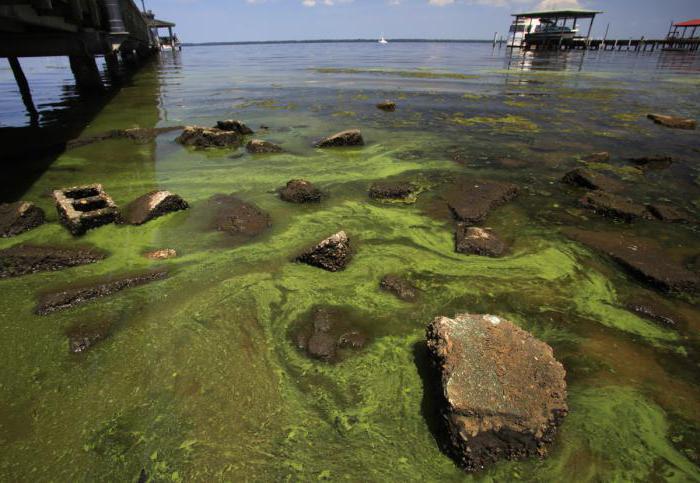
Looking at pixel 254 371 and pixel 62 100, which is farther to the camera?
pixel 62 100

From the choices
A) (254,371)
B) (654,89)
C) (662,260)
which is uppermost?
(654,89)

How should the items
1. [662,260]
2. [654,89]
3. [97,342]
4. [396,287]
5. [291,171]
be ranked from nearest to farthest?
[97,342]
[396,287]
[662,260]
[291,171]
[654,89]

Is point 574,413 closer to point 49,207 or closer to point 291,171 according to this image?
point 291,171

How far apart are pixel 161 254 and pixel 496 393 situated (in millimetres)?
3538

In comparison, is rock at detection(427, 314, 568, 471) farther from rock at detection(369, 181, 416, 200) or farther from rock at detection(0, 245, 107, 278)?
rock at detection(0, 245, 107, 278)

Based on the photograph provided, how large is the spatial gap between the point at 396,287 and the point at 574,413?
168 centimetres

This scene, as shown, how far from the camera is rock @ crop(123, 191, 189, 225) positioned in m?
4.75

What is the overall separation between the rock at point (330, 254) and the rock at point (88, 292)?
57.8 inches

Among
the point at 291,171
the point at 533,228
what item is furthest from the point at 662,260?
the point at 291,171

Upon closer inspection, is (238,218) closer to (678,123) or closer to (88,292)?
(88,292)

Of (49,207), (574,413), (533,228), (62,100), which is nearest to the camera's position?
(574,413)

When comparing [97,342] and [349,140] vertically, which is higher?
[349,140]

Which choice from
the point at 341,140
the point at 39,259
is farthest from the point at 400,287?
the point at 341,140

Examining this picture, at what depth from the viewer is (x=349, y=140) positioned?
26.5 feet
